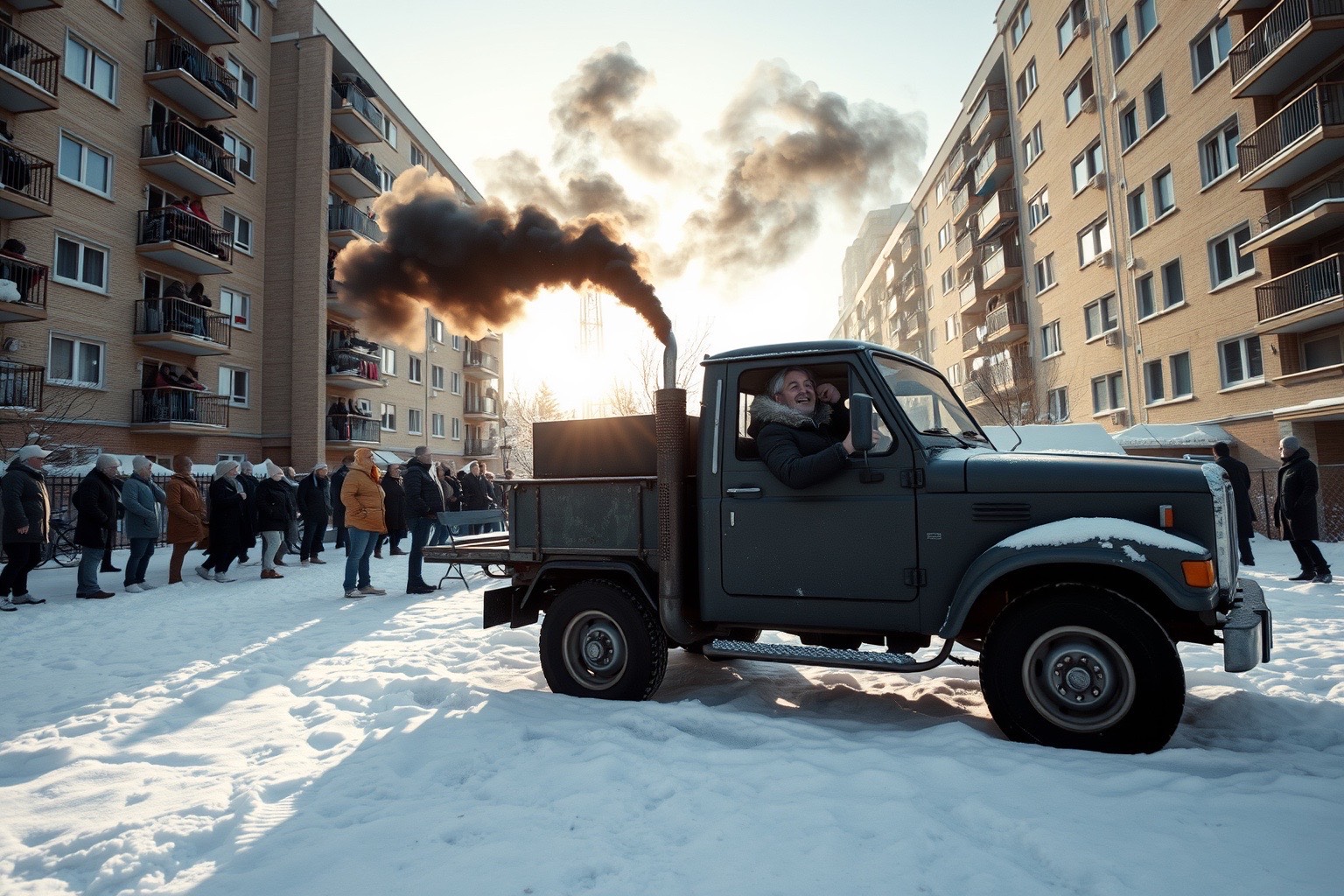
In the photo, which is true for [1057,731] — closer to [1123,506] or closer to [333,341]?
[1123,506]

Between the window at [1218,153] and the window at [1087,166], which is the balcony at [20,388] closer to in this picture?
the window at [1218,153]

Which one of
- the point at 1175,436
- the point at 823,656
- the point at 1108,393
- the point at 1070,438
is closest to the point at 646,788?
the point at 823,656

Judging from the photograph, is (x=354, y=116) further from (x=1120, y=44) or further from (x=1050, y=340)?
(x=1050, y=340)

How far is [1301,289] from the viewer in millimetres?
18203

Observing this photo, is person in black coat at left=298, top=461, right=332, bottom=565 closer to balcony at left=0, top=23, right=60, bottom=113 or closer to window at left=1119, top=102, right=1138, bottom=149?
balcony at left=0, top=23, right=60, bottom=113

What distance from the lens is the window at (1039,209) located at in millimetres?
31186

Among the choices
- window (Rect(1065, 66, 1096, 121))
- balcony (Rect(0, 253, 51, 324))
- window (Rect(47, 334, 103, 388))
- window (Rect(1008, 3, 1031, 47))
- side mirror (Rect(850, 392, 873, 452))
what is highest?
window (Rect(1008, 3, 1031, 47))

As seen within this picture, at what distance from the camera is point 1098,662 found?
3.92 meters

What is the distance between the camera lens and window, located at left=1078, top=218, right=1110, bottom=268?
26.5 m

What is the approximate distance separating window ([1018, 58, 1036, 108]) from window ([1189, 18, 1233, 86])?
10.9m

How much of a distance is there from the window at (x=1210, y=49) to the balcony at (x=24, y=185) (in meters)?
30.9

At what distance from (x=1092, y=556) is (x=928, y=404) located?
1404 millimetres

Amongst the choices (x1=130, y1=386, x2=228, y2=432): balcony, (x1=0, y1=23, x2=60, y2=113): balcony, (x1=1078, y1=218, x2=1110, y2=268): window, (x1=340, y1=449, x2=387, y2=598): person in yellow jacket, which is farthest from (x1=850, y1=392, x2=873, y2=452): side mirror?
(x1=1078, y1=218, x2=1110, y2=268): window

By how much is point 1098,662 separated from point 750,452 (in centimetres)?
220
